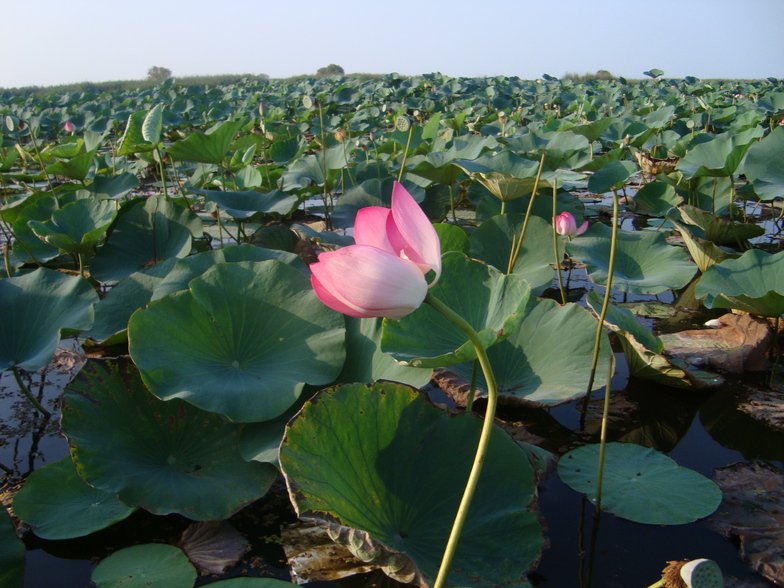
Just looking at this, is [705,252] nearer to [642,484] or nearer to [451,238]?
[451,238]

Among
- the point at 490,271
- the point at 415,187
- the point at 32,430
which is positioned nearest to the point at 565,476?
the point at 490,271

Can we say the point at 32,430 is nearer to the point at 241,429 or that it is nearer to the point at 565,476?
the point at 241,429

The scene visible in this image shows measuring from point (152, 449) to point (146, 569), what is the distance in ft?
0.89

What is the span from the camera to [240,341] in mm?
1378

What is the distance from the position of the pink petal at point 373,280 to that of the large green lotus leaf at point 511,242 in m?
1.63

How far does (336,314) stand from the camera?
1.38 meters

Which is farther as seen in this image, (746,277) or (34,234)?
(34,234)

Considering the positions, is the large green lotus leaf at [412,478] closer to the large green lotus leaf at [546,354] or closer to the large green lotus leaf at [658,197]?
the large green lotus leaf at [546,354]

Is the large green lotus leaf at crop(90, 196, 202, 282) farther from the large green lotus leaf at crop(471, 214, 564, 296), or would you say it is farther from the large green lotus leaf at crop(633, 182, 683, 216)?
the large green lotus leaf at crop(633, 182, 683, 216)

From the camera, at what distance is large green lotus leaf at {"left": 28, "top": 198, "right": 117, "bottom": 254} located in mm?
2285

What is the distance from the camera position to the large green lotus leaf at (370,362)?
129 cm

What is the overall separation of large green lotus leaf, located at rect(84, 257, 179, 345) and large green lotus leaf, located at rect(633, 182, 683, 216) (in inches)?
106

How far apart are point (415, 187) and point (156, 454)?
235 cm

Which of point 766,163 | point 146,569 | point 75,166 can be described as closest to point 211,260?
point 146,569
